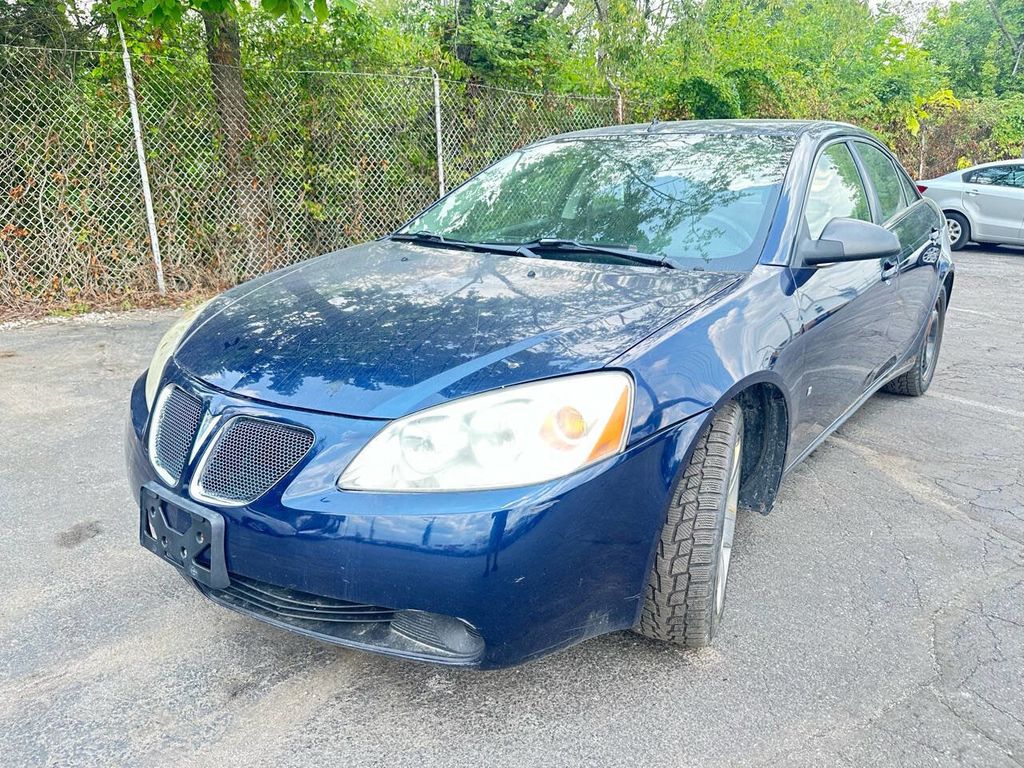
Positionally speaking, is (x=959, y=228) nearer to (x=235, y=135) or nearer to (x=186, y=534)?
(x=235, y=135)

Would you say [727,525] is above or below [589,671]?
above

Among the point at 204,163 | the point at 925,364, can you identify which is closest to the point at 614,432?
the point at 925,364

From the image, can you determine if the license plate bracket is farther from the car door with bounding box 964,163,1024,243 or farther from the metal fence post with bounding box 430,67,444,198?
the car door with bounding box 964,163,1024,243

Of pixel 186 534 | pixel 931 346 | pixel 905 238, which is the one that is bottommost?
pixel 931 346

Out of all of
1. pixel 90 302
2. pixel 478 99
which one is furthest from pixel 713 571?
pixel 478 99

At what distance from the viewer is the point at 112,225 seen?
21.7ft

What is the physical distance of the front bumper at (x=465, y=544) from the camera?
1.80 metres

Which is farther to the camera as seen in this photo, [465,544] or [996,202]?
[996,202]

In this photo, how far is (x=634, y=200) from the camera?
3084 millimetres

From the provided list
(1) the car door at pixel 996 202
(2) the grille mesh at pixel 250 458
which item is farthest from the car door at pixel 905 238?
(1) the car door at pixel 996 202

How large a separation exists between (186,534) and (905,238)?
3.43 metres

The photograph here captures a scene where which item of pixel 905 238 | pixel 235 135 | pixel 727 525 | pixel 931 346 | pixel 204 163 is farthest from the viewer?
pixel 235 135

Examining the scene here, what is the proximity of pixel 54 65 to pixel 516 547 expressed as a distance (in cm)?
634

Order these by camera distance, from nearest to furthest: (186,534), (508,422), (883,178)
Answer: (508,422) → (186,534) → (883,178)
